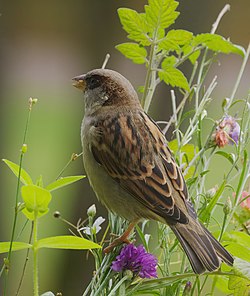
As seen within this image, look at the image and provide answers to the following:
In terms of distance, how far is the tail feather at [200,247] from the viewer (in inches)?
33.1

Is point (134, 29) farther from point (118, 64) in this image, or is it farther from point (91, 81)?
point (118, 64)

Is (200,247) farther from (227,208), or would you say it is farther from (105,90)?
(105,90)

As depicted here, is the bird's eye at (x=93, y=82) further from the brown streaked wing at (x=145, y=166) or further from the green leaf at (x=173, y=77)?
the green leaf at (x=173, y=77)

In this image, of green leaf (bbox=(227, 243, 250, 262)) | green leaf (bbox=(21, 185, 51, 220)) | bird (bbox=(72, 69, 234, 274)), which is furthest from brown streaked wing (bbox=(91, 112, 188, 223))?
green leaf (bbox=(21, 185, 51, 220))

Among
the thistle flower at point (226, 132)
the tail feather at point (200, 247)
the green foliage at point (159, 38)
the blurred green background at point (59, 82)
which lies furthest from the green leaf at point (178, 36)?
the blurred green background at point (59, 82)

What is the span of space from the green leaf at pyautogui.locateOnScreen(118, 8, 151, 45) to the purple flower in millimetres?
278

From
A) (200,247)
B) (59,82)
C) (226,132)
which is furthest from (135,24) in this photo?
(59,82)

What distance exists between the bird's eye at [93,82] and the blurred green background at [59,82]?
1.04 meters

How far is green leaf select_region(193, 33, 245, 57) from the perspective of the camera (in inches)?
36.4

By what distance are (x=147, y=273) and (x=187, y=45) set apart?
0.34m

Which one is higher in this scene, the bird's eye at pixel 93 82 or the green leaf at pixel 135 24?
the green leaf at pixel 135 24

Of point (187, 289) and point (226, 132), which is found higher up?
point (226, 132)

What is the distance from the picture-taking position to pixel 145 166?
1.19 metres

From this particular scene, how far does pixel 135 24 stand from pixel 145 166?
1.13 feet
